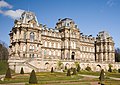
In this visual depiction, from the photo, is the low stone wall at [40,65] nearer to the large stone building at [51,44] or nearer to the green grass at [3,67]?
the large stone building at [51,44]

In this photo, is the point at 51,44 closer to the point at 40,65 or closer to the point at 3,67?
the point at 40,65

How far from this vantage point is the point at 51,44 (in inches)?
2896

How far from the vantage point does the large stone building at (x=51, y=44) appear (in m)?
60.8

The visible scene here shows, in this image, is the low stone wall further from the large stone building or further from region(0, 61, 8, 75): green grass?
region(0, 61, 8, 75): green grass

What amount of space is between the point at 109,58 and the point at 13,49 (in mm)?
44005

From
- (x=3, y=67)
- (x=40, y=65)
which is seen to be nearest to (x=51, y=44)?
(x=40, y=65)

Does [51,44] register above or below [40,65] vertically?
above

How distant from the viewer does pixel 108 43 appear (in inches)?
3457

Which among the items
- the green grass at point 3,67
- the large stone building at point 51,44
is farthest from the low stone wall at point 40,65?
the green grass at point 3,67

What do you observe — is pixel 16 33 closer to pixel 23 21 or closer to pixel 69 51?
pixel 23 21

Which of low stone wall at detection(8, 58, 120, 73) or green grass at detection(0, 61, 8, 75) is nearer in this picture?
green grass at detection(0, 61, 8, 75)

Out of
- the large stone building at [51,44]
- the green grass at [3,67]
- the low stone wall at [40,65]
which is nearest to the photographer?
the green grass at [3,67]

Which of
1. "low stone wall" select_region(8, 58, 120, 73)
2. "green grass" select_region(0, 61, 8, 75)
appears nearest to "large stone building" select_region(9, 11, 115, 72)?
"low stone wall" select_region(8, 58, 120, 73)

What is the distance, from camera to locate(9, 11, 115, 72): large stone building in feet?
200
